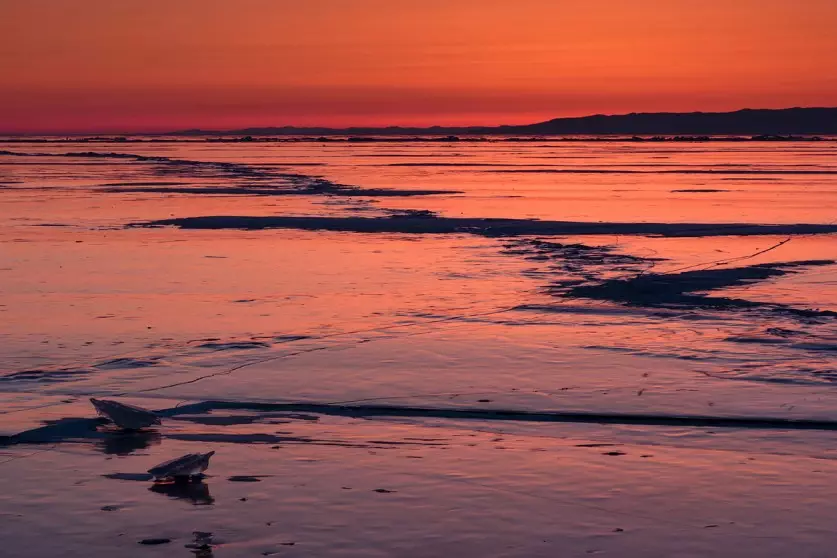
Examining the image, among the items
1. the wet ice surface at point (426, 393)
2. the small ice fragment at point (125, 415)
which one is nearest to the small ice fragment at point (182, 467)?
the wet ice surface at point (426, 393)

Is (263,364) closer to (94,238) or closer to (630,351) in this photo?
(630,351)

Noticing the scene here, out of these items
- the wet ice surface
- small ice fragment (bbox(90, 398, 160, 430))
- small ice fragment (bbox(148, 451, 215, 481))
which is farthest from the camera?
small ice fragment (bbox(90, 398, 160, 430))

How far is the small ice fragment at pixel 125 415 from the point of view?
8031 mm

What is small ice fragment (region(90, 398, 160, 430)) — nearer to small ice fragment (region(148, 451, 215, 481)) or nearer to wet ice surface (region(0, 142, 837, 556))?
wet ice surface (region(0, 142, 837, 556))

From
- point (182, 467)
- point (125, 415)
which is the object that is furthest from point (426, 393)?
point (182, 467)

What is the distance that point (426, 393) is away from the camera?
30.7 feet

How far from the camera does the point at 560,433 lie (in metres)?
8.05

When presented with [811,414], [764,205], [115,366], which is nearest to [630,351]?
[811,414]

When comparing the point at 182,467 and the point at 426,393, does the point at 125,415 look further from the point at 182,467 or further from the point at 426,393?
the point at 426,393

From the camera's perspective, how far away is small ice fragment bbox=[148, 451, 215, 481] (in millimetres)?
6801

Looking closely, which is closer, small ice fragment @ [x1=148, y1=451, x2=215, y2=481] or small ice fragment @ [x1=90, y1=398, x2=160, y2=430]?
small ice fragment @ [x1=148, y1=451, x2=215, y2=481]

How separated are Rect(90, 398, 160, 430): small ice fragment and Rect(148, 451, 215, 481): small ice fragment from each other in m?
1.17

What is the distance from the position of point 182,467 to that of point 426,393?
9.54ft

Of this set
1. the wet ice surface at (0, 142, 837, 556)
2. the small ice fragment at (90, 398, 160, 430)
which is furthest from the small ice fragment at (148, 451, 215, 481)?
the small ice fragment at (90, 398, 160, 430)
